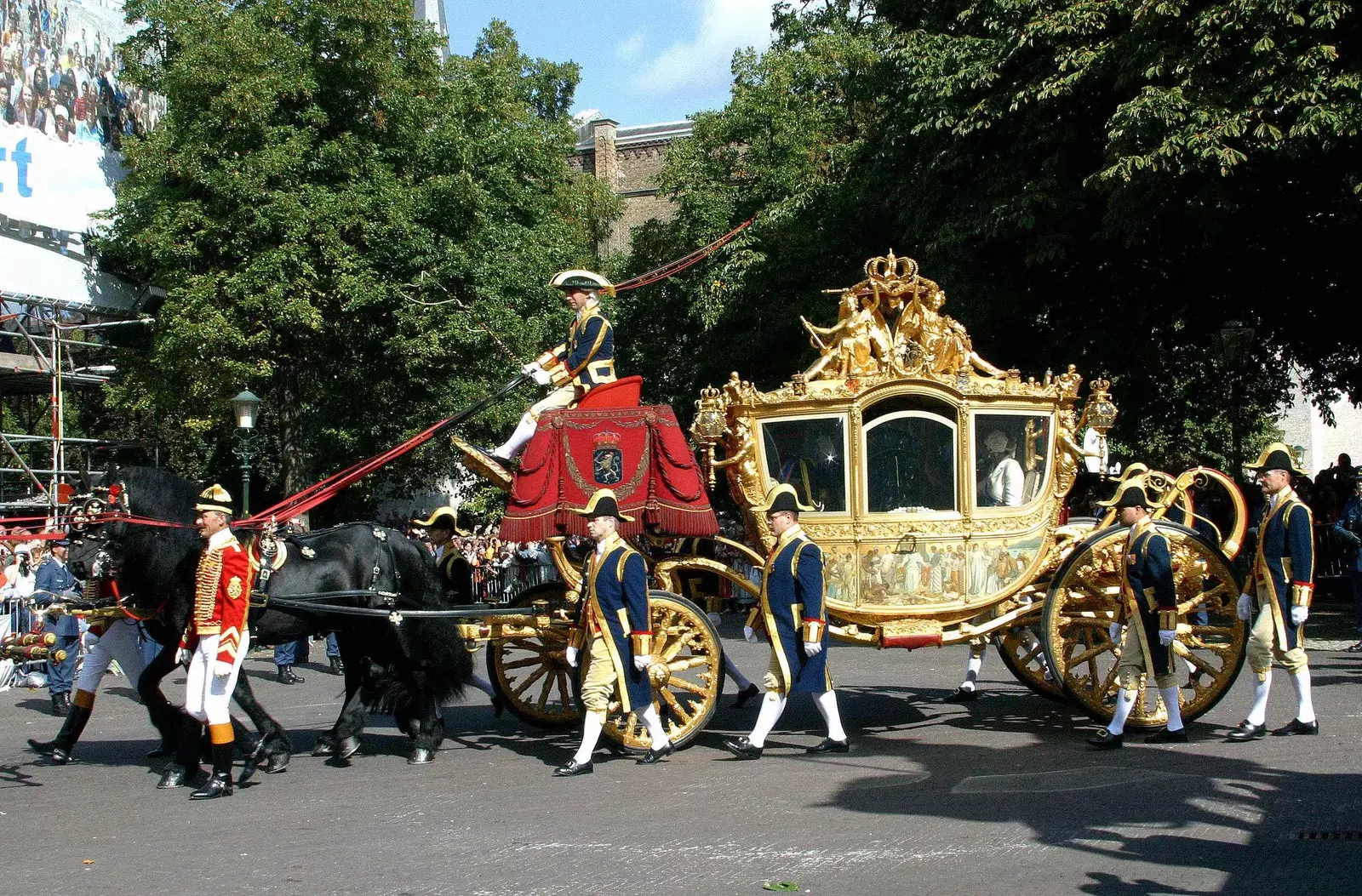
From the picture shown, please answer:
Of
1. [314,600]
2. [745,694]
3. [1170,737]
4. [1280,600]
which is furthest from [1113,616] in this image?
[314,600]

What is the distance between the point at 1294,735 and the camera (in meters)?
9.49

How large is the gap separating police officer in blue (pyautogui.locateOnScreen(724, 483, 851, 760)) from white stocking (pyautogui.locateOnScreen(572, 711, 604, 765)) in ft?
3.38

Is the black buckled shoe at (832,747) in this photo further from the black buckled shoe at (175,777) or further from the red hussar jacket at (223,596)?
the black buckled shoe at (175,777)

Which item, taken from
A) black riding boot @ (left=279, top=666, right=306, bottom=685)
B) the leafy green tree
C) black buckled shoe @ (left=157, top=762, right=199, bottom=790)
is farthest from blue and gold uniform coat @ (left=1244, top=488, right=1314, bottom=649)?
the leafy green tree

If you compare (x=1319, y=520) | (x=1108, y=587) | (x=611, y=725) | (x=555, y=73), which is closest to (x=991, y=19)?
(x=1319, y=520)

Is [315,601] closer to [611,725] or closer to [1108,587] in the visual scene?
[611,725]

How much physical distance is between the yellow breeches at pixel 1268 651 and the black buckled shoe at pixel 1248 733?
1.05 ft

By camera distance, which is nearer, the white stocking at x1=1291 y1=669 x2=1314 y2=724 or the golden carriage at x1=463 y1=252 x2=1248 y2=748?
the white stocking at x1=1291 y1=669 x2=1314 y2=724

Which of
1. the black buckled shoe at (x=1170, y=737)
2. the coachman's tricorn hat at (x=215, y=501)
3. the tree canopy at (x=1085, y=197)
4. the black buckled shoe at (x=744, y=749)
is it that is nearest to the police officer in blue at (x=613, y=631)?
the black buckled shoe at (x=744, y=749)

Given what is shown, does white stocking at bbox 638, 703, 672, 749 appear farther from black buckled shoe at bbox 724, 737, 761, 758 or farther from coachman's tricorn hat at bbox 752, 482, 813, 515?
coachman's tricorn hat at bbox 752, 482, 813, 515

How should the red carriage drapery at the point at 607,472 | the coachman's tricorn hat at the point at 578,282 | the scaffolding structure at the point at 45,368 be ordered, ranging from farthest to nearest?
the scaffolding structure at the point at 45,368 < the coachman's tricorn hat at the point at 578,282 < the red carriage drapery at the point at 607,472

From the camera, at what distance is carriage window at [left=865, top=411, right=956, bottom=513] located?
400 inches

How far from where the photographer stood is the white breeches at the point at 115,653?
984cm

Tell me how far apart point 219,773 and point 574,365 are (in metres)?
3.64
